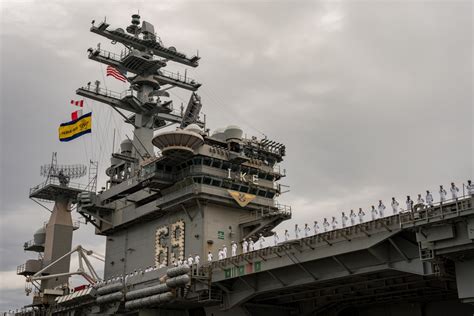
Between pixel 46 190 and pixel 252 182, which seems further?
pixel 46 190

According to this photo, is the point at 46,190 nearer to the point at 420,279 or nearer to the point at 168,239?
the point at 168,239

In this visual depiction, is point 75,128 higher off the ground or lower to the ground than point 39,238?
higher

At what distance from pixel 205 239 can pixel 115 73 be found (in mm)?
19505

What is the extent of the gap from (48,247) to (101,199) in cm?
1004

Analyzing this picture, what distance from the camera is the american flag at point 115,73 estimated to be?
49.4 meters

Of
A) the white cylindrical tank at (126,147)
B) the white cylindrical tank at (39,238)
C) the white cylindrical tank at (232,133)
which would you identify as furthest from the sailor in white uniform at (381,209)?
the white cylindrical tank at (39,238)

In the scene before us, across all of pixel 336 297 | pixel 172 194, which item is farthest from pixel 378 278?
pixel 172 194

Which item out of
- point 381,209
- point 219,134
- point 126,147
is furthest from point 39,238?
point 381,209

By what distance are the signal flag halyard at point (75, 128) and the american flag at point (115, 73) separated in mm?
4199

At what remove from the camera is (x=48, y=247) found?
53.6 m

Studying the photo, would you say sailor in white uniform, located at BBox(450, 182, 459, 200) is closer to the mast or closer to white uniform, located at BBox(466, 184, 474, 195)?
white uniform, located at BBox(466, 184, 474, 195)

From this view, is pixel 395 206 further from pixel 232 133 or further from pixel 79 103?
pixel 79 103

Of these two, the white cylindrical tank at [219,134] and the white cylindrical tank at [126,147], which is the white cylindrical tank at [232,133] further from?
the white cylindrical tank at [126,147]

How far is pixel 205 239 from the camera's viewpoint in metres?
37.3
